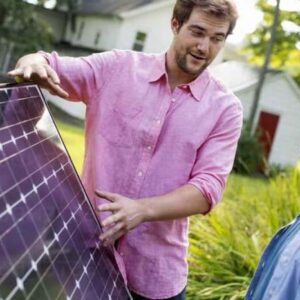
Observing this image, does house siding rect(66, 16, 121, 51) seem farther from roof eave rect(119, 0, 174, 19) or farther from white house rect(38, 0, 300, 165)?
roof eave rect(119, 0, 174, 19)

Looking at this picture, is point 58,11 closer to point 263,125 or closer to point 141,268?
point 263,125

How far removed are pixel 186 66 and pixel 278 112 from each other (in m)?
26.4

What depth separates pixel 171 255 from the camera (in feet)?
8.34

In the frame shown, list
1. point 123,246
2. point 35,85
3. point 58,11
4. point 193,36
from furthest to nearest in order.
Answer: point 58,11
point 123,246
point 193,36
point 35,85

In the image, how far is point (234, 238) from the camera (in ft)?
18.2

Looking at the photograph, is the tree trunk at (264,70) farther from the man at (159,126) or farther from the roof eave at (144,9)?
the man at (159,126)

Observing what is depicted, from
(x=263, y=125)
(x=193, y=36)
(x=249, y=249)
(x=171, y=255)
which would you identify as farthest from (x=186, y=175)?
(x=263, y=125)

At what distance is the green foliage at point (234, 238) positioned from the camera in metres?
5.25

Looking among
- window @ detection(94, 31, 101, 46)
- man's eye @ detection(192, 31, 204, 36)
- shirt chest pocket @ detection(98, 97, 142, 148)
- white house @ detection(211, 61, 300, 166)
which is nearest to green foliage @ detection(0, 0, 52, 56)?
window @ detection(94, 31, 101, 46)

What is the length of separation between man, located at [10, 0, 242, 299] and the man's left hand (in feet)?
0.97

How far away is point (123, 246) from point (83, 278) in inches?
34.4

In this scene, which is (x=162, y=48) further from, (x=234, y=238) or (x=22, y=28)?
(x=234, y=238)

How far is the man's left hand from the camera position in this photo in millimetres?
1885

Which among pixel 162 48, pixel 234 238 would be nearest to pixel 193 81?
pixel 234 238
